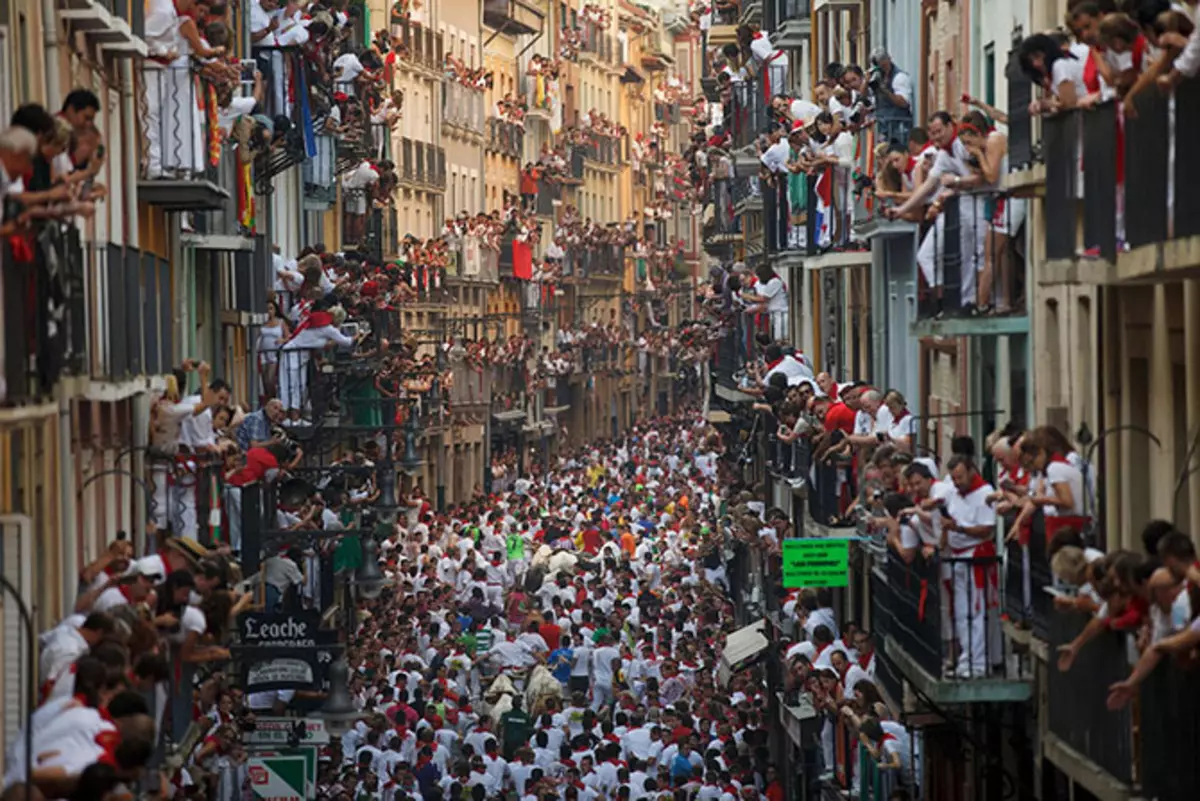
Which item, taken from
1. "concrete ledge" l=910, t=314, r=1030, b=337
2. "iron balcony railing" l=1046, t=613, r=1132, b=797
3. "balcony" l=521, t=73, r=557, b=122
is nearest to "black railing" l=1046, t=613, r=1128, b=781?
"iron balcony railing" l=1046, t=613, r=1132, b=797

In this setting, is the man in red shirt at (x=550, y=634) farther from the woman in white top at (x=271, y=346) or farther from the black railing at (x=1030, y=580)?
the black railing at (x=1030, y=580)

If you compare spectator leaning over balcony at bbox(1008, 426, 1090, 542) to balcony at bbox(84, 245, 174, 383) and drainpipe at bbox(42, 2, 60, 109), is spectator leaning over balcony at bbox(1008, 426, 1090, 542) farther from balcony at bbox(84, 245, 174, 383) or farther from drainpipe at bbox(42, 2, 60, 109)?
drainpipe at bbox(42, 2, 60, 109)

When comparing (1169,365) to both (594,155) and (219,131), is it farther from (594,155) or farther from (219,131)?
(594,155)

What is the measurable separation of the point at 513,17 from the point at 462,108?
377 inches

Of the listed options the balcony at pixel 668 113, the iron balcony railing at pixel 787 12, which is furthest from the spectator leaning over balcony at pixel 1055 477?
the balcony at pixel 668 113

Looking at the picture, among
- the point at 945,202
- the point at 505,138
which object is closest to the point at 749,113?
the point at 945,202

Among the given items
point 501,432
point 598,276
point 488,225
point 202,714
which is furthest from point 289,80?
point 598,276

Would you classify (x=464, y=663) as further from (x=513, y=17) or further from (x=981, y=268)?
(x=513, y=17)

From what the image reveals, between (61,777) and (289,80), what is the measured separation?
22.3m

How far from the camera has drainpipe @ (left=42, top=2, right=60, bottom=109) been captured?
22375 mm

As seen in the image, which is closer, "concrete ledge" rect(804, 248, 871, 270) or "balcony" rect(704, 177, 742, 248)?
"concrete ledge" rect(804, 248, 871, 270)

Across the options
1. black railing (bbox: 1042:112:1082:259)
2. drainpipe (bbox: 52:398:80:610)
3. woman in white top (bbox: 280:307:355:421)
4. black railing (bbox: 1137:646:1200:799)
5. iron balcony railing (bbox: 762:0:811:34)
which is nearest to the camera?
black railing (bbox: 1137:646:1200:799)

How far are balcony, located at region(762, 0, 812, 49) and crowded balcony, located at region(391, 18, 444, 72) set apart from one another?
28166 millimetres

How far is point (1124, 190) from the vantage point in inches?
709
